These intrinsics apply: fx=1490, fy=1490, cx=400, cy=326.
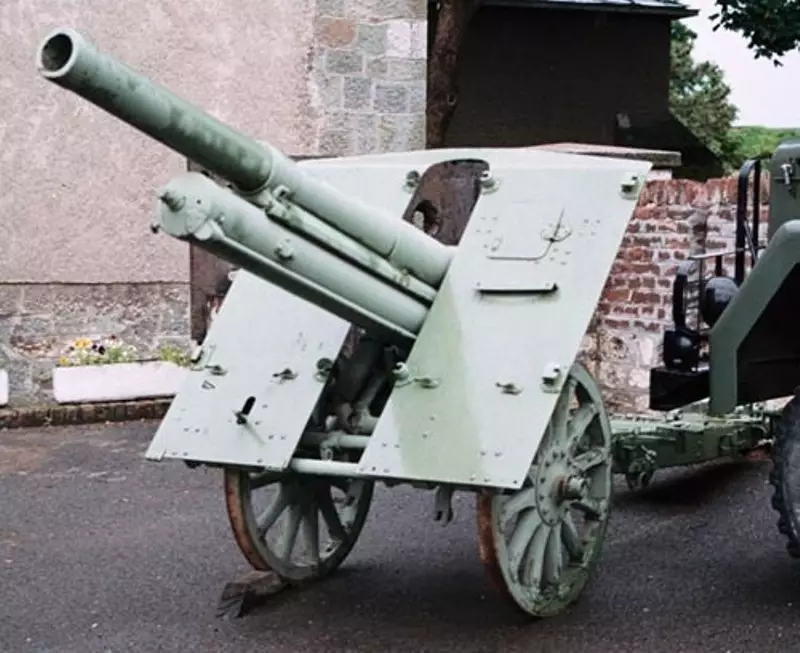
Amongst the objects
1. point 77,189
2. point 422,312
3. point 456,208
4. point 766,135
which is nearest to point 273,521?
point 422,312

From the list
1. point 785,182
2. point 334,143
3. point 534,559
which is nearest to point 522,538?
point 534,559

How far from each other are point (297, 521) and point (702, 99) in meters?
19.2

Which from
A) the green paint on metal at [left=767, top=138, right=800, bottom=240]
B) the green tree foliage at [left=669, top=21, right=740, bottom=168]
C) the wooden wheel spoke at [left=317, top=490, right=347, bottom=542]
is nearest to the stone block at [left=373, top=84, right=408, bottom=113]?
the green paint on metal at [left=767, top=138, right=800, bottom=240]

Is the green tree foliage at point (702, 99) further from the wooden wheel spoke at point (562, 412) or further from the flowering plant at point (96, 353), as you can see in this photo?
the wooden wheel spoke at point (562, 412)

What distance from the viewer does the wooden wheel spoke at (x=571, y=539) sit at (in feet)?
15.7

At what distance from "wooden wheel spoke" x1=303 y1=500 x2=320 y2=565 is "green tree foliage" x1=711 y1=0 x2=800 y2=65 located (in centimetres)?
1000

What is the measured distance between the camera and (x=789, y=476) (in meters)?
4.83

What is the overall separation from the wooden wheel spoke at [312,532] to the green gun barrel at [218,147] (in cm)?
101

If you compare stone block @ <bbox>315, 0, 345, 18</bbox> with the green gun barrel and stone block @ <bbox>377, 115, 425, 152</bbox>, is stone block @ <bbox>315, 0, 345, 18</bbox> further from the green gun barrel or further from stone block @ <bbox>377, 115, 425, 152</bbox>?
the green gun barrel

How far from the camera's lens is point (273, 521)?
5.07 meters

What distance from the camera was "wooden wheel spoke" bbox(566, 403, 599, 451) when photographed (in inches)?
187

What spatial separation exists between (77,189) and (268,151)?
4943 mm

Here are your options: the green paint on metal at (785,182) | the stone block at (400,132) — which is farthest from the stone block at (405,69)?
the green paint on metal at (785,182)

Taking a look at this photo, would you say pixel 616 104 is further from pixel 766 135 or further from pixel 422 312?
pixel 422 312
